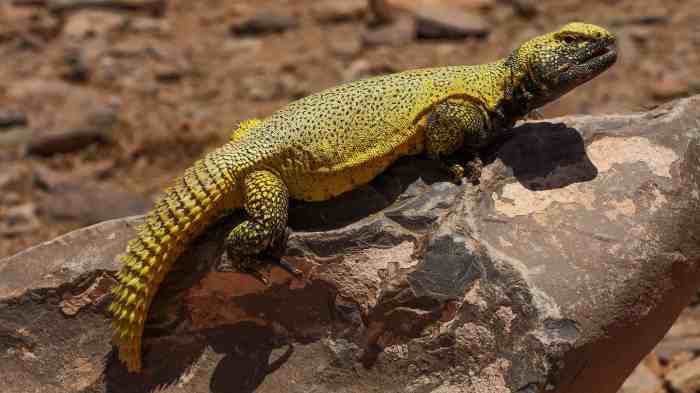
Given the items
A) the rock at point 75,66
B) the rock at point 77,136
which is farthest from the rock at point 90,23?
the rock at point 77,136

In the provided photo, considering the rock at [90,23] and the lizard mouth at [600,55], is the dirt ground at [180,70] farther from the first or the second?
the lizard mouth at [600,55]

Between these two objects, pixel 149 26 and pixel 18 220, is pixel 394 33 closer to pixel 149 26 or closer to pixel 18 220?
pixel 149 26

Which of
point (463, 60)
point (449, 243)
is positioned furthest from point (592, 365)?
point (463, 60)

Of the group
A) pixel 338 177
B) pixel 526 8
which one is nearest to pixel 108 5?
pixel 526 8

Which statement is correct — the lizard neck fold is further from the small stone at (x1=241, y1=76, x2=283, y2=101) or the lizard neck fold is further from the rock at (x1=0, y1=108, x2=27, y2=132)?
the rock at (x1=0, y1=108, x2=27, y2=132)

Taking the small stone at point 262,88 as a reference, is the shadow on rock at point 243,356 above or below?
above

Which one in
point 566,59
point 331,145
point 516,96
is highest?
point 566,59

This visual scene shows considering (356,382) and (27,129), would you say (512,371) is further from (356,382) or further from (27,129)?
(27,129)
